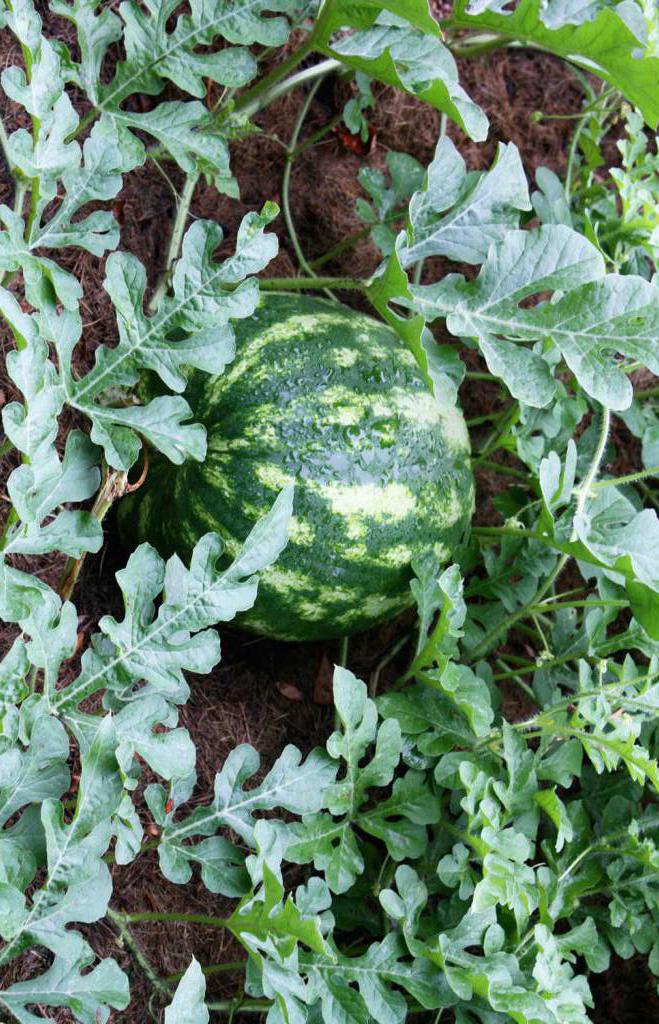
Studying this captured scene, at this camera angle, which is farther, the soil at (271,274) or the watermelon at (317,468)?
the soil at (271,274)

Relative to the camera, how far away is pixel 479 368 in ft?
8.54

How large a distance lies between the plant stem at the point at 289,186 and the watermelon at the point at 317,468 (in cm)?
42

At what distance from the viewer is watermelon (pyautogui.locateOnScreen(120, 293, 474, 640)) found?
70.6 inches

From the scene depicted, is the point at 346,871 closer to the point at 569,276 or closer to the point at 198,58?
the point at 569,276

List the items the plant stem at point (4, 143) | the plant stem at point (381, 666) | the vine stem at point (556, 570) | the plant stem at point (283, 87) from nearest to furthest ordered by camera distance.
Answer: the plant stem at point (4, 143) → the vine stem at point (556, 570) → the plant stem at point (283, 87) → the plant stem at point (381, 666)

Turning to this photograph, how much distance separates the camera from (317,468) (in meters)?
1.79

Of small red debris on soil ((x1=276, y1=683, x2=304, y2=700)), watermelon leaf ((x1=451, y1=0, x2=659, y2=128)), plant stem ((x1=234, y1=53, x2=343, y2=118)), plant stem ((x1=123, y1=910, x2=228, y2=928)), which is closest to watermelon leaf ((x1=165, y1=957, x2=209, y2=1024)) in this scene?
plant stem ((x1=123, y1=910, x2=228, y2=928))

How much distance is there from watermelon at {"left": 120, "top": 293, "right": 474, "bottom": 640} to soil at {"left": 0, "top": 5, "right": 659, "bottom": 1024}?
0.91 ft

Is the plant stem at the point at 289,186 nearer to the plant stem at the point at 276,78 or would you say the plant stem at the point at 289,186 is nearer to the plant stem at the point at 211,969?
the plant stem at the point at 276,78

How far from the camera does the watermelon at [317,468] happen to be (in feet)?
5.89

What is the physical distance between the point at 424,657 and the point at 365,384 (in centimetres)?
51

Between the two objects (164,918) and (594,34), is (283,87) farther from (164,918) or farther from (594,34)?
(164,918)

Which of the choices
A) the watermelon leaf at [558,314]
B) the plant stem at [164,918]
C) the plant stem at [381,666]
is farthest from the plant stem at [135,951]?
the watermelon leaf at [558,314]

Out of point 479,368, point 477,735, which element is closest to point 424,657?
point 477,735
